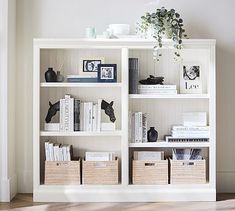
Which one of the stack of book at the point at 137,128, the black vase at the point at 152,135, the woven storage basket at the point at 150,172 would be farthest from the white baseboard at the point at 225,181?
the stack of book at the point at 137,128

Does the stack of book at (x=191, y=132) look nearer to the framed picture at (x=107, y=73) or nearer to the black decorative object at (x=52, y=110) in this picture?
the framed picture at (x=107, y=73)

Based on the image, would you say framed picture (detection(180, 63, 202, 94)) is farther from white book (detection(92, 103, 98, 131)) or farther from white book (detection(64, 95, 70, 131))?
white book (detection(64, 95, 70, 131))

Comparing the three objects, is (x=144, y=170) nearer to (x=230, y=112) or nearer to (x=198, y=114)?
(x=198, y=114)

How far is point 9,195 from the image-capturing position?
3.98 meters

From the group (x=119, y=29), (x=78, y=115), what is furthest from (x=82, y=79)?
(x=119, y=29)

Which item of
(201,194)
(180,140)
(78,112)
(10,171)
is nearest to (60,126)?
(78,112)

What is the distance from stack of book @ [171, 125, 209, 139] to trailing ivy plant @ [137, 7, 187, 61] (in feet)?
2.06

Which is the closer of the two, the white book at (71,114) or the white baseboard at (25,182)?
the white book at (71,114)

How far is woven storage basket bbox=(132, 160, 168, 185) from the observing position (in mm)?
4039

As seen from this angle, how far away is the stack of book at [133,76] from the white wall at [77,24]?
1.46 ft

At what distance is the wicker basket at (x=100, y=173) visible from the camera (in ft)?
13.2

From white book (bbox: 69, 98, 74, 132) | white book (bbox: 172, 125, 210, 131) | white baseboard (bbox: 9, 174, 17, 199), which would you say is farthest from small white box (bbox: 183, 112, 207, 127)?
white baseboard (bbox: 9, 174, 17, 199)

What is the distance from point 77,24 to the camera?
429 centimetres

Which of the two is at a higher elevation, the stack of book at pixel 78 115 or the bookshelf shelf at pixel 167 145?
the stack of book at pixel 78 115
